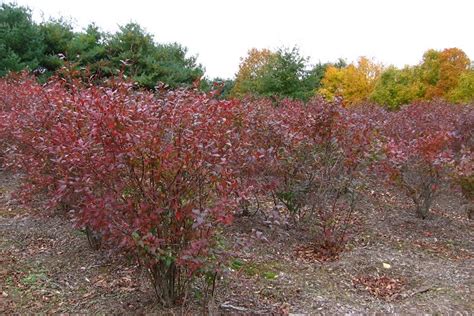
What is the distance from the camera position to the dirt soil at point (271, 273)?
11.6ft

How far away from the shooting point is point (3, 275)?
4027 mm

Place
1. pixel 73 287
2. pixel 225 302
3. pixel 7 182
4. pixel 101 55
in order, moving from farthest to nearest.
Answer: pixel 101 55 → pixel 7 182 → pixel 73 287 → pixel 225 302

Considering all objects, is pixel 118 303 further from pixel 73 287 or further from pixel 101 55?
pixel 101 55

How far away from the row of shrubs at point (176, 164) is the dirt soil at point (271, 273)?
0.29 meters

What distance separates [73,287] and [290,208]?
7.35 ft

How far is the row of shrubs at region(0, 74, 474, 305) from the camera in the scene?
275cm

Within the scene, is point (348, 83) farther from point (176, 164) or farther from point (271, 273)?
point (176, 164)

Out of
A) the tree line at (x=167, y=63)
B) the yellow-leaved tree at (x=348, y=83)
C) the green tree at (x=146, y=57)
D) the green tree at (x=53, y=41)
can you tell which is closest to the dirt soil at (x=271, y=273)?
the tree line at (x=167, y=63)

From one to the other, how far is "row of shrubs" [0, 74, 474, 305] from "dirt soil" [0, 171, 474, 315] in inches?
11.2

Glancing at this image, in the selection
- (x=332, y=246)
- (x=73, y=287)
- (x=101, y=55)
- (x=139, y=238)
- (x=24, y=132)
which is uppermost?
(x=101, y=55)

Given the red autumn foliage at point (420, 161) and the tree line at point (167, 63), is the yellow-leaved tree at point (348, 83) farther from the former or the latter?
the red autumn foliage at point (420, 161)

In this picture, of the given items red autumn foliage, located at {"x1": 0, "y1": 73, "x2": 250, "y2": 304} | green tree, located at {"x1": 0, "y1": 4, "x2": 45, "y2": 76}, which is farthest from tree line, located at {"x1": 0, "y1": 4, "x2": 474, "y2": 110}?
red autumn foliage, located at {"x1": 0, "y1": 73, "x2": 250, "y2": 304}

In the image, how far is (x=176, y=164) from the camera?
2.73m

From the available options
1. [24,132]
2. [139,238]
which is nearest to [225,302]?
[139,238]
